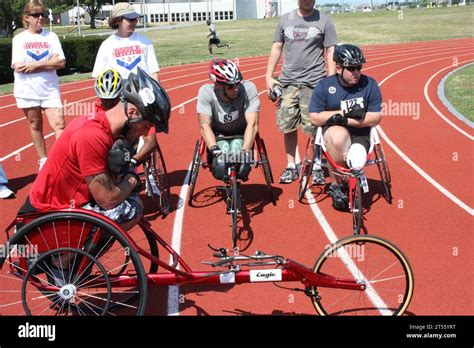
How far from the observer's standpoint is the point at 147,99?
3.54m

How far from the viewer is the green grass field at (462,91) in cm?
1167

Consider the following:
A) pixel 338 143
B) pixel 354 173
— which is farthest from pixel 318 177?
pixel 354 173

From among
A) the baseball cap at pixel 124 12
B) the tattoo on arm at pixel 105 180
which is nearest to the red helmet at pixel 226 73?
the baseball cap at pixel 124 12

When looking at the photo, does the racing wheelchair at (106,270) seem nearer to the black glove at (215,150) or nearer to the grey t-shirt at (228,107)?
the black glove at (215,150)

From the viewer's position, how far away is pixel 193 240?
17.8 feet

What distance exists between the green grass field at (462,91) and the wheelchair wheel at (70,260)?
856cm

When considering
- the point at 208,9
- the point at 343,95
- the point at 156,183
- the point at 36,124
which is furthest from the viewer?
the point at 208,9

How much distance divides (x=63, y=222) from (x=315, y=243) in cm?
256

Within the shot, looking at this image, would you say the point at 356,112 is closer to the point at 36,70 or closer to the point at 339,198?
the point at 339,198

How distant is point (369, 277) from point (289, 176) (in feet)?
9.43

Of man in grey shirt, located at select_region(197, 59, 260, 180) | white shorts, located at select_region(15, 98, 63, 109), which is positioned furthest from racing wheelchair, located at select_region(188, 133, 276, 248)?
white shorts, located at select_region(15, 98, 63, 109)

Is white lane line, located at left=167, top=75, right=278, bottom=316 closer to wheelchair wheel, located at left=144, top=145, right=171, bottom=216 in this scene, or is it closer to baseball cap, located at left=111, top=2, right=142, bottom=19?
wheelchair wheel, located at left=144, top=145, right=171, bottom=216
